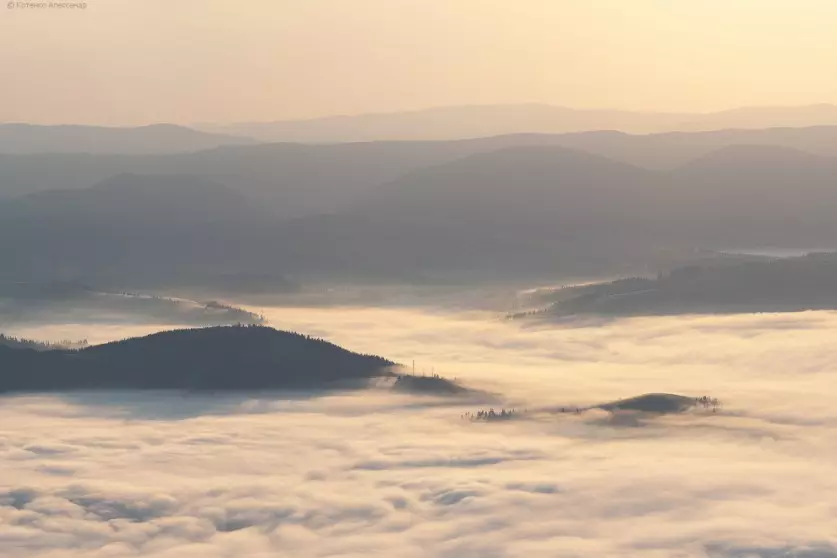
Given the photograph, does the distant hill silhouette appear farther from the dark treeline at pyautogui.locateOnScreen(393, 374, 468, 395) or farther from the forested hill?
the dark treeline at pyautogui.locateOnScreen(393, 374, 468, 395)

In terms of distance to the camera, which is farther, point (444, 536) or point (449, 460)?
point (449, 460)

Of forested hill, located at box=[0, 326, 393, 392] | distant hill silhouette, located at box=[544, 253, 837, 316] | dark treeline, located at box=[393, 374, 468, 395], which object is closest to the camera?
dark treeline, located at box=[393, 374, 468, 395]

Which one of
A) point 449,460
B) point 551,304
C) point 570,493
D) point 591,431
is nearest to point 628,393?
point 591,431

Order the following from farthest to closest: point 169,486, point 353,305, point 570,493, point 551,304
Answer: point 353,305 → point 551,304 → point 169,486 → point 570,493

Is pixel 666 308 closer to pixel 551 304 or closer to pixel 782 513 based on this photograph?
pixel 551 304

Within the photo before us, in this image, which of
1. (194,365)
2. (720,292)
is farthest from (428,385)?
(720,292)

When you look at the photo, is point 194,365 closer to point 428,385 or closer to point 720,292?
point 428,385

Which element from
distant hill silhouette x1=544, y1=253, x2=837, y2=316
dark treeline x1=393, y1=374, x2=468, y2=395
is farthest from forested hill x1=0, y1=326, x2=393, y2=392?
distant hill silhouette x1=544, y1=253, x2=837, y2=316
